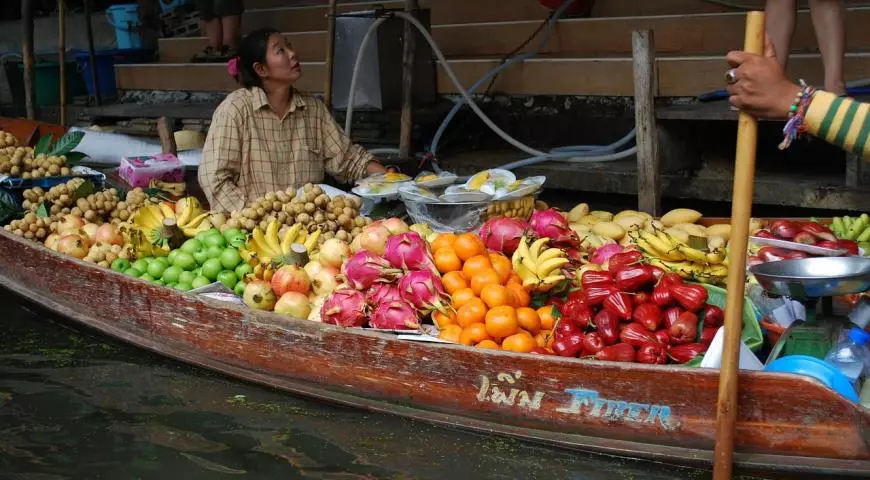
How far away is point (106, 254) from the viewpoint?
4652 millimetres

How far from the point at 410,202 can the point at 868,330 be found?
2065 millimetres

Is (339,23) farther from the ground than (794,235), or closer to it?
farther from the ground

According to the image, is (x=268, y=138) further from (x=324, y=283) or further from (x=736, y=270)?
(x=736, y=270)

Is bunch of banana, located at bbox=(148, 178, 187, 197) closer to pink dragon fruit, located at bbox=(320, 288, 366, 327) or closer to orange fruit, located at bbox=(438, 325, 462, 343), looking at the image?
pink dragon fruit, located at bbox=(320, 288, 366, 327)

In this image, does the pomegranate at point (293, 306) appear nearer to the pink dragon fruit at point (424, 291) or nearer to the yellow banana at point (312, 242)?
the yellow banana at point (312, 242)

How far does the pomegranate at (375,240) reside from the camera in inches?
157

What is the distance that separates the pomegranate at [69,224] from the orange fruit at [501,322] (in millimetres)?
2517

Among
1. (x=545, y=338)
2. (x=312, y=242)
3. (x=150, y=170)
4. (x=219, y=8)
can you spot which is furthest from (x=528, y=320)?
(x=219, y=8)

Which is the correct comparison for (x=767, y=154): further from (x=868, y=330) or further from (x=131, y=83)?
(x=131, y=83)

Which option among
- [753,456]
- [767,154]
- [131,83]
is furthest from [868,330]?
[131,83]

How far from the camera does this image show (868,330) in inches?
120

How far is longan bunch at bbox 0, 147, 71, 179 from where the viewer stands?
5.51 meters

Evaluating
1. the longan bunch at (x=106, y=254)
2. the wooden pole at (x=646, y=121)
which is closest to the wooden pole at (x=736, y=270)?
the wooden pole at (x=646, y=121)

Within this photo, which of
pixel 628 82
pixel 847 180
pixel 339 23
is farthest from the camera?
pixel 339 23
